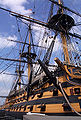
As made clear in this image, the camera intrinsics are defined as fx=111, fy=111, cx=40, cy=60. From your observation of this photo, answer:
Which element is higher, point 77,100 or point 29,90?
point 29,90

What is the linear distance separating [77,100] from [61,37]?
10.4 meters

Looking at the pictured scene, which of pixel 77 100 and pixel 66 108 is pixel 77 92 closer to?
pixel 77 100

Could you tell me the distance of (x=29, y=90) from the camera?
10.9 metres

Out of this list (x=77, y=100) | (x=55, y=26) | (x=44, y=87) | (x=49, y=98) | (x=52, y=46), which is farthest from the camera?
(x=55, y=26)

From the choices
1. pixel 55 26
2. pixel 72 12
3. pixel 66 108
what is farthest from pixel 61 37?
pixel 66 108

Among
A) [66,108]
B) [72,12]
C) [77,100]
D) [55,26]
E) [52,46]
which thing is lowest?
[66,108]

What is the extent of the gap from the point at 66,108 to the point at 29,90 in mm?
5359

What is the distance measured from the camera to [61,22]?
→ 49.9ft

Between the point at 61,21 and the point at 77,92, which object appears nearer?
the point at 77,92

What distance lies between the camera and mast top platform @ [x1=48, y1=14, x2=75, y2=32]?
1509 cm

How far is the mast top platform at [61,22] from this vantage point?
49.5 feet

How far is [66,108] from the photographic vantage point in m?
6.18

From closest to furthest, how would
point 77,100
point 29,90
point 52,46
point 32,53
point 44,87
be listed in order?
point 77,100, point 44,87, point 29,90, point 52,46, point 32,53

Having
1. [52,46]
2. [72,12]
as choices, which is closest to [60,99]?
[52,46]
